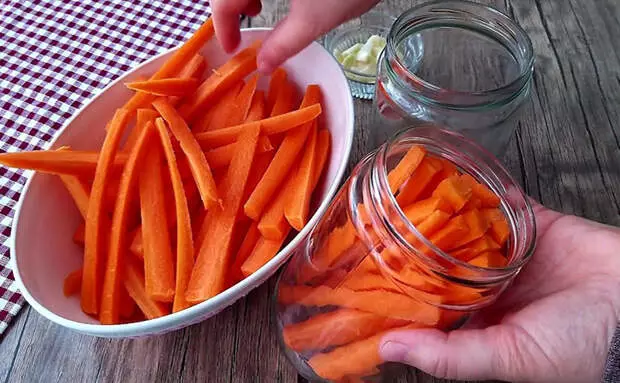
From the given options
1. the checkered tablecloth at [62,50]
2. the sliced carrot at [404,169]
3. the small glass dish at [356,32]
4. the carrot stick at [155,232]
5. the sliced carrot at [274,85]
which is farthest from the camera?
the small glass dish at [356,32]

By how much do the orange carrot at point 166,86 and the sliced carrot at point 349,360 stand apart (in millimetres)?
486

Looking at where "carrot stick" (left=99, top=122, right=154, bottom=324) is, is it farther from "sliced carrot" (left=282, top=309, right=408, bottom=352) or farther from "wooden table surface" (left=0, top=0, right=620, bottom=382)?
"sliced carrot" (left=282, top=309, right=408, bottom=352)

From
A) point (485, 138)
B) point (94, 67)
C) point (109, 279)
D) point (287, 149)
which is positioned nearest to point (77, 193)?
point (109, 279)

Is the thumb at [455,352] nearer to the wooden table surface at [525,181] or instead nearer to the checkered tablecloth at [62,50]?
the wooden table surface at [525,181]

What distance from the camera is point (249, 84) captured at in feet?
3.64

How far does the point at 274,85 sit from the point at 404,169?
420 millimetres

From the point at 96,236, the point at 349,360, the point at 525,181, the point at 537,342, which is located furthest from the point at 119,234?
the point at 525,181

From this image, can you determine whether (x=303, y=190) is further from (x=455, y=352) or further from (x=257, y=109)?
(x=455, y=352)

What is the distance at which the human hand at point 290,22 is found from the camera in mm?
999

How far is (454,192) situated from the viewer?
0.77 meters

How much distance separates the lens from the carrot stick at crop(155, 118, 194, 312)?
0.89 meters

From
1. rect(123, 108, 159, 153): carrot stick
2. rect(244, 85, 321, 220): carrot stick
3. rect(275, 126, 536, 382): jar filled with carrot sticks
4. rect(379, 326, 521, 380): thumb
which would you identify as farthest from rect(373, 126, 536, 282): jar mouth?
rect(123, 108, 159, 153): carrot stick

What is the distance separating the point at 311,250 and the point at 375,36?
64 centimetres

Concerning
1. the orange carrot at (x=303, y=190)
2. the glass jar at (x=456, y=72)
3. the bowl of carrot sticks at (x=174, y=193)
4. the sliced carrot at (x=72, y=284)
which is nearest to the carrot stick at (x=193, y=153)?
the bowl of carrot sticks at (x=174, y=193)
